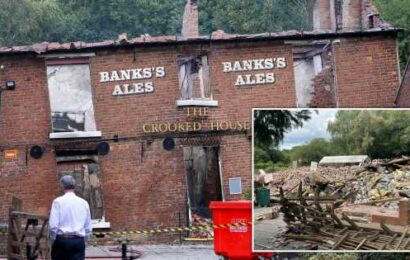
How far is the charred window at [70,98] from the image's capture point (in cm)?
2402

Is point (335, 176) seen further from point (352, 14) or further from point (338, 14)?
point (338, 14)

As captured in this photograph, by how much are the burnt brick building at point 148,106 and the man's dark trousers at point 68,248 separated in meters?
12.7

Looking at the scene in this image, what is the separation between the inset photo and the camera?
6859 mm

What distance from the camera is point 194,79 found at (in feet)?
80.3

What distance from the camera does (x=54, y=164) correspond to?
2391 centimetres

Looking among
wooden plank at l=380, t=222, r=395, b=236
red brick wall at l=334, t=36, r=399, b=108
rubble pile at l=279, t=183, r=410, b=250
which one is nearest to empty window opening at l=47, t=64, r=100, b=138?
red brick wall at l=334, t=36, r=399, b=108

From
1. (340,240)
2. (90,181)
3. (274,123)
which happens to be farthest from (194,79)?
(340,240)

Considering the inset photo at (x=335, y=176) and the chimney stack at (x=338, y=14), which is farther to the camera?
the chimney stack at (x=338, y=14)

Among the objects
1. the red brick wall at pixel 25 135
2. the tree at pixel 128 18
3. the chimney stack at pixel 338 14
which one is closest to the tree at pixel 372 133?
the red brick wall at pixel 25 135

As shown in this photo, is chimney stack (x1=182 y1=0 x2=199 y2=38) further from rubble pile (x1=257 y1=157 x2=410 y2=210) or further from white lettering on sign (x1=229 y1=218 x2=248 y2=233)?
rubble pile (x1=257 y1=157 x2=410 y2=210)

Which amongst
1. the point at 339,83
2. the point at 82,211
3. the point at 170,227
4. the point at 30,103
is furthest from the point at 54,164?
the point at 82,211

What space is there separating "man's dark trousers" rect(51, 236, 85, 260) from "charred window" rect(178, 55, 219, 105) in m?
13.3

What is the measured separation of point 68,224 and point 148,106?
13.2 metres

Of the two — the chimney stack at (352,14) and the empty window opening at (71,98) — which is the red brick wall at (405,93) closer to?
the chimney stack at (352,14)
